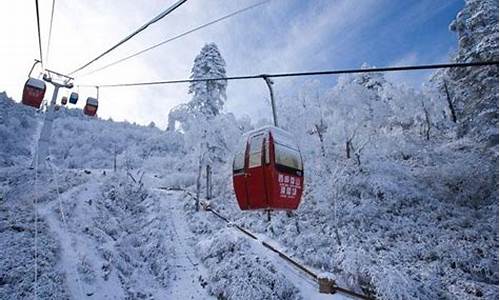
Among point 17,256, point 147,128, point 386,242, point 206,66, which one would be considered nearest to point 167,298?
point 17,256

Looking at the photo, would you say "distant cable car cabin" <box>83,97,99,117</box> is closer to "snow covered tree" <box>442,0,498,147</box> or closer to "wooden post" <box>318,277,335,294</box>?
"wooden post" <box>318,277,335,294</box>

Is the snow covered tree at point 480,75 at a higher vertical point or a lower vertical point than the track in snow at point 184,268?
higher

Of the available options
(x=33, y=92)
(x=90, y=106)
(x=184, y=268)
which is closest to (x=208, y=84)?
(x=90, y=106)

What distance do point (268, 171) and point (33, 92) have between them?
15.4 metres

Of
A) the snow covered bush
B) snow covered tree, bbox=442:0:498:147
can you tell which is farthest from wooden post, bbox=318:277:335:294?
snow covered tree, bbox=442:0:498:147

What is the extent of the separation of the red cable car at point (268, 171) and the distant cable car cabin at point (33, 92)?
46.4 ft

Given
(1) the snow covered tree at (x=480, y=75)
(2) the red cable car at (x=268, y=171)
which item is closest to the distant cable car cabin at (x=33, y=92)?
(2) the red cable car at (x=268, y=171)

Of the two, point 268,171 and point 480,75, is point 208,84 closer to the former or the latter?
point 480,75

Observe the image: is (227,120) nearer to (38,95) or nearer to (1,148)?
(38,95)

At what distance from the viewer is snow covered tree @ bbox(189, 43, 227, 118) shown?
1219 inches

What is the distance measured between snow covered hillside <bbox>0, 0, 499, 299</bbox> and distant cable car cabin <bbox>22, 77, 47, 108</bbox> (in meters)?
5.08

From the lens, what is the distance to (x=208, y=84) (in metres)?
32.2

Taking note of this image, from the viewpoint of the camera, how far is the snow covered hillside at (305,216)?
11.5 metres

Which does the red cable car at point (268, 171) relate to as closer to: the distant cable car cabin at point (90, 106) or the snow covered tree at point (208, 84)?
the distant cable car cabin at point (90, 106)
